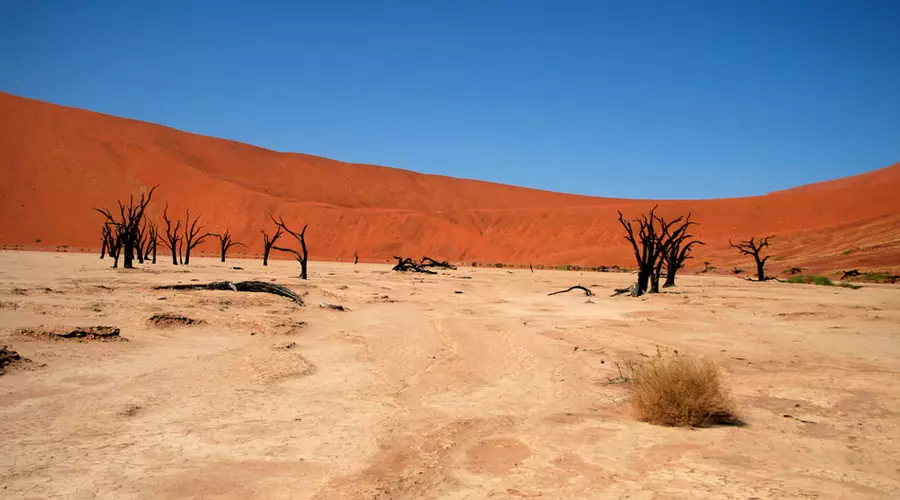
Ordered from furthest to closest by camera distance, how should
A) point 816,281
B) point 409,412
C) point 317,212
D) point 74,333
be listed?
point 317,212
point 816,281
point 74,333
point 409,412

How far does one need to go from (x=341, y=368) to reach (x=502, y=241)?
65075mm

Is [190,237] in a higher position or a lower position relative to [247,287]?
higher

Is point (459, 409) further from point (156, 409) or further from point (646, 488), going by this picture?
point (156, 409)

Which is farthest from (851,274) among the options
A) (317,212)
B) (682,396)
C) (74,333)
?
(317,212)

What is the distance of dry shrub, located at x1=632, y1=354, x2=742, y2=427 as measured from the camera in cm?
558

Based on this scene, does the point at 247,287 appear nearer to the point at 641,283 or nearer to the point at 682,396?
the point at 682,396

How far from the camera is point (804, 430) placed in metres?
5.46

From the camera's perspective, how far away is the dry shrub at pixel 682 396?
18.3ft

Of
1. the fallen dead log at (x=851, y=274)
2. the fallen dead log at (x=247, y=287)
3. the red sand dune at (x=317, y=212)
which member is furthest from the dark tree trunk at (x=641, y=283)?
the red sand dune at (x=317, y=212)

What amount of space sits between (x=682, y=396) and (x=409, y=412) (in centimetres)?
264

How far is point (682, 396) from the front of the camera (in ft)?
18.4

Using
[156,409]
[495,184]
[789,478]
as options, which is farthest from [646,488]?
[495,184]

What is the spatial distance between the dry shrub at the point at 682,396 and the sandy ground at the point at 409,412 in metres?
0.27

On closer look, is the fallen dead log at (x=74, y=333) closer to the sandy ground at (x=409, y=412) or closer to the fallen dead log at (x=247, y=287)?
the sandy ground at (x=409, y=412)
